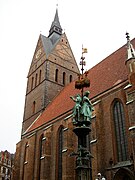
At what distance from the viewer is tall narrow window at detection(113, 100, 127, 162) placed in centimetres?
1418

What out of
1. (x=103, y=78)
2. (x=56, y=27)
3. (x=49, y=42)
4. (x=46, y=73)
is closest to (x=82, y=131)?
(x=103, y=78)

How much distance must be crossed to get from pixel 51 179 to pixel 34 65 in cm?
1742

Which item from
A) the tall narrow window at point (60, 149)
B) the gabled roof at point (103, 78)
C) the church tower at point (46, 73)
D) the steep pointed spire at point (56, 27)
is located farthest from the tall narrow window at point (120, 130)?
the steep pointed spire at point (56, 27)

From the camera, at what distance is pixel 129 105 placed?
1338cm

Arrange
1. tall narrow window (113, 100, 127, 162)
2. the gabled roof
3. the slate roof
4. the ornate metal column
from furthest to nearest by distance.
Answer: the slate roof → the gabled roof → tall narrow window (113, 100, 127, 162) → the ornate metal column

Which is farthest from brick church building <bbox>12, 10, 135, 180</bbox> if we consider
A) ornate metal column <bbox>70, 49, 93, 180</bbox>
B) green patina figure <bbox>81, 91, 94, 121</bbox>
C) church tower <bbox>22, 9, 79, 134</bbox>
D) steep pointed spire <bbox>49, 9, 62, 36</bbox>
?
ornate metal column <bbox>70, 49, 93, 180</bbox>

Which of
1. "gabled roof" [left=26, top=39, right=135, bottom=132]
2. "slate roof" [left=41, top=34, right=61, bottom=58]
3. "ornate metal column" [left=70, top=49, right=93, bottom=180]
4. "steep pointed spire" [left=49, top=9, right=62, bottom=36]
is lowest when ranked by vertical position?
"ornate metal column" [left=70, top=49, right=93, bottom=180]

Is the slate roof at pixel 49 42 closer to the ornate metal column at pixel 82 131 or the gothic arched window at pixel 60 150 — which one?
the gothic arched window at pixel 60 150

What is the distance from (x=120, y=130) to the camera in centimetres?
1490

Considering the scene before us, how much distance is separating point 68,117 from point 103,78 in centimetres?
422

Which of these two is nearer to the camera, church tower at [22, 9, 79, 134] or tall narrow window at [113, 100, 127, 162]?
tall narrow window at [113, 100, 127, 162]

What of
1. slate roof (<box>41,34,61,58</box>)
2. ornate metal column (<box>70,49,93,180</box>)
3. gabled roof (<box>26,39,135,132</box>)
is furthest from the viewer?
slate roof (<box>41,34,61,58</box>)

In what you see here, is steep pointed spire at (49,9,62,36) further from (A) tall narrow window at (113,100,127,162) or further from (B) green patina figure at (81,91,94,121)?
(B) green patina figure at (81,91,94,121)

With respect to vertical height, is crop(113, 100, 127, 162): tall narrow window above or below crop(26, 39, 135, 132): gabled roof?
below
